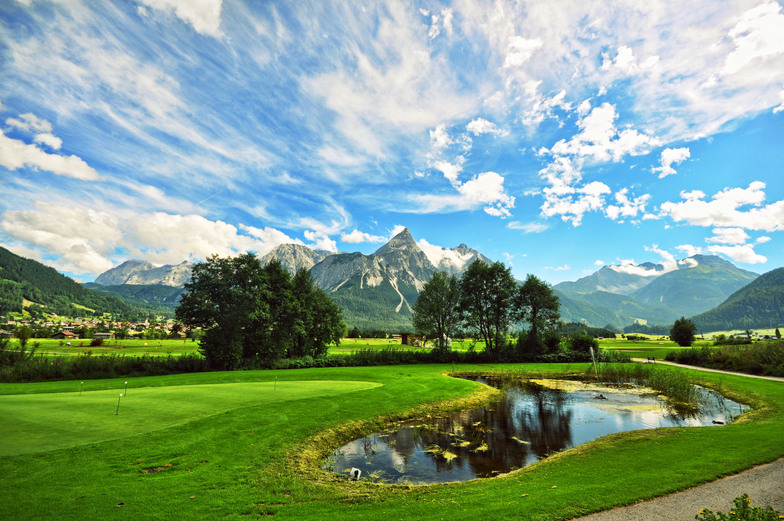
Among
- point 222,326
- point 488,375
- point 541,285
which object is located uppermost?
point 541,285

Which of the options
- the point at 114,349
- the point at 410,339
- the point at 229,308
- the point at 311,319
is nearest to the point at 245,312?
the point at 229,308

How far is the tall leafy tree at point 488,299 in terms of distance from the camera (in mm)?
61688

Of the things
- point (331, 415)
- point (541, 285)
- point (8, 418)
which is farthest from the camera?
point (541, 285)

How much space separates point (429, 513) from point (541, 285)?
188ft

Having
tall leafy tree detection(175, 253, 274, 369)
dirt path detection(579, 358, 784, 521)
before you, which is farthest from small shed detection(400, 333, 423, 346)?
dirt path detection(579, 358, 784, 521)

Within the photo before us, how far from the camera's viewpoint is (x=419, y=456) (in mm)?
15805

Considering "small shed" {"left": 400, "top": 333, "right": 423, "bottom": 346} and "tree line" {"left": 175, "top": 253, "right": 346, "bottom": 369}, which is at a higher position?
"tree line" {"left": 175, "top": 253, "right": 346, "bottom": 369}

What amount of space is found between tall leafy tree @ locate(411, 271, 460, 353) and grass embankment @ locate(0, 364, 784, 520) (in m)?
42.5

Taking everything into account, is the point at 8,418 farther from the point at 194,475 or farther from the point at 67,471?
the point at 194,475

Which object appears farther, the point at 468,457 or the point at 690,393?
the point at 690,393

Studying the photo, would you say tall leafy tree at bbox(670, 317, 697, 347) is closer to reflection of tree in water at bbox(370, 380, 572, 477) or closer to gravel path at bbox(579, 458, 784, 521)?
reflection of tree in water at bbox(370, 380, 572, 477)

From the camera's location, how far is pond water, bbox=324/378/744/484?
14492 mm

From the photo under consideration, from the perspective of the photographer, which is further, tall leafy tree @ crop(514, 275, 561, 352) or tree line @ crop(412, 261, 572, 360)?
tree line @ crop(412, 261, 572, 360)

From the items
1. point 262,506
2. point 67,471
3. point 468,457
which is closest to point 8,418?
point 67,471
